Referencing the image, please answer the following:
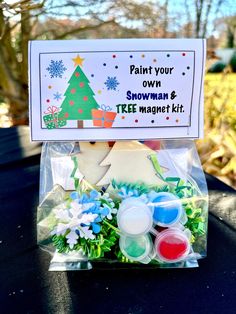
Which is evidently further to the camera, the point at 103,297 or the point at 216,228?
the point at 216,228

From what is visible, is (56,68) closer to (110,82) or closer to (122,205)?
(110,82)

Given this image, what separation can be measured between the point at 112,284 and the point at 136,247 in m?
0.08

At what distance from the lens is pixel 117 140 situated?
0.77 metres

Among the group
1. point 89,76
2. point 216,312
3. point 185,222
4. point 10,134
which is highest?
point 89,76

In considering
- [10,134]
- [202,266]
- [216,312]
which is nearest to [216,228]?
[202,266]

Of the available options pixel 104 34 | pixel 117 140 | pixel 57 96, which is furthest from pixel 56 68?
pixel 104 34

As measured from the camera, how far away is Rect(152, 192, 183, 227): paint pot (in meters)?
0.71

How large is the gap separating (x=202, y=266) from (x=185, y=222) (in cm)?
10

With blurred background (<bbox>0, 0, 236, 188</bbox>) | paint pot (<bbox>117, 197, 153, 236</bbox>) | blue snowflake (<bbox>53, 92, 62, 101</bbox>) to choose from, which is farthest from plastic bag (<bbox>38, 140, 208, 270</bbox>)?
blurred background (<bbox>0, 0, 236, 188</bbox>)

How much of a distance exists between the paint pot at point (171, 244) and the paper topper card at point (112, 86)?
0.19 meters

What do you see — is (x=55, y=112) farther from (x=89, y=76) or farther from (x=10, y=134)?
(x=10, y=134)

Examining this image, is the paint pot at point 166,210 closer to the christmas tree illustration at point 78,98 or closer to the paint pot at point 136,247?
the paint pot at point 136,247

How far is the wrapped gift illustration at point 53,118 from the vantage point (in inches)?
29.6

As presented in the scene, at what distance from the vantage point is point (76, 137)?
0.76 m
